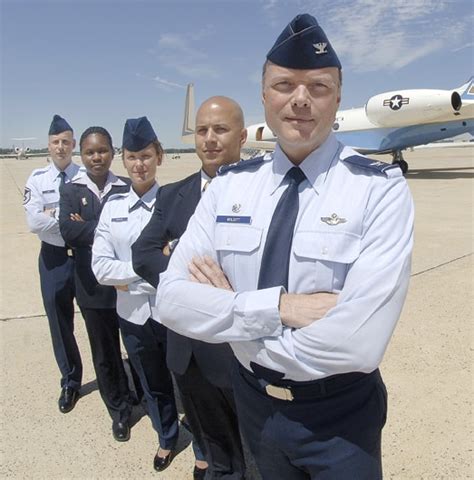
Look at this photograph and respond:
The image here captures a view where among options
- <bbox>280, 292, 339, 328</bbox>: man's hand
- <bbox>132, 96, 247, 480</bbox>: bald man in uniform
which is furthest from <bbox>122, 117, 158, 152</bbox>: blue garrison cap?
<bbox>280, 292, 339, 328</bbox>: man's hand

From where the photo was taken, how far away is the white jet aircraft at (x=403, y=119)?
60.1 ft

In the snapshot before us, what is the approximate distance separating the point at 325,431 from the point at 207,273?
0.64 m

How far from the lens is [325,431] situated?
4.50 ft

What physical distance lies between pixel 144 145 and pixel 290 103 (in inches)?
57.3

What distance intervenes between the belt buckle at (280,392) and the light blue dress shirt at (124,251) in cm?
118

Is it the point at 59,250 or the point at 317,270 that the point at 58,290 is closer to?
the point at 59,250

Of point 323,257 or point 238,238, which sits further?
point 238,238

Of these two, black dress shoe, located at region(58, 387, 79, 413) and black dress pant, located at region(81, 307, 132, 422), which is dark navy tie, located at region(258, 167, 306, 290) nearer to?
black dress pant, located at region(81, 307, 132, 422)

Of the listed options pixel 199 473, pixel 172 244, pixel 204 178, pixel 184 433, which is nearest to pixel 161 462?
pixel 199 473

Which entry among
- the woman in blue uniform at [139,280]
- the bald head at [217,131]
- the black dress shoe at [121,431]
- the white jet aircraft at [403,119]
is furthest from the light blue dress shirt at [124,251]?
the white jet aircraft at [403,119]

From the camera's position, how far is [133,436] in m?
2.89

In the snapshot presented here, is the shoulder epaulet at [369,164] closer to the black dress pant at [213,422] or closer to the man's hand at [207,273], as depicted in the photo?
the man's hand at [207,273]

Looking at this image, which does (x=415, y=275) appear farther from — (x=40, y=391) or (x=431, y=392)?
(x=40, y=391)

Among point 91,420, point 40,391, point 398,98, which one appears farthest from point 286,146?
point 398,98
